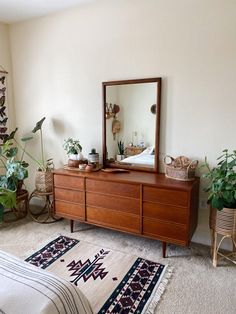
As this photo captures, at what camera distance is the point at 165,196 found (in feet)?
7.57

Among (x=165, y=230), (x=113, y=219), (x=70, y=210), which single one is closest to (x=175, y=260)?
(x=165, y=230)

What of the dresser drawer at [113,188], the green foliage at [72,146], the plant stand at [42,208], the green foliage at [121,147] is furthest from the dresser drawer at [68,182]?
the green foliage at [121,147]

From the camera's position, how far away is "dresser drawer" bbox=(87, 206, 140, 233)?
2516 millimetres

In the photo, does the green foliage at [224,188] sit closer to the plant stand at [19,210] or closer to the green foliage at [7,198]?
the green foliage at [7,198]

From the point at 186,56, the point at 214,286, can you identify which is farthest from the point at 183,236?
the point at 186,56

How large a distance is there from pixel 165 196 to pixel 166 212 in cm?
16

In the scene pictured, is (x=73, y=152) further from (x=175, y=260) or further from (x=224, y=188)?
(x=224, y=188)

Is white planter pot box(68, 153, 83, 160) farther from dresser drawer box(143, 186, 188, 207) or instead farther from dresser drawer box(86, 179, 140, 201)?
dresser drawer box(143, 186, 188, 207)

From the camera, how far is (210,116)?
246cm

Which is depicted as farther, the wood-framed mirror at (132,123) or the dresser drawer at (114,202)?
the wood-framed mirror at (132,123)

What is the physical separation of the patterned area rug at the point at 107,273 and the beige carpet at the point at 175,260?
10 centimetres

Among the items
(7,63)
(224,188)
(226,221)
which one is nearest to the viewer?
(224,188)

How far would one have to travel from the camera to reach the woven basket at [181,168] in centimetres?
242

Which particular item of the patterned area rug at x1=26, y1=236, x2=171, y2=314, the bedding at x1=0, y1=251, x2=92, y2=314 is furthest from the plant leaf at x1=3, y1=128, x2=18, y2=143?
the bedding at x1=0, y1=251, x2=92, y2=314
